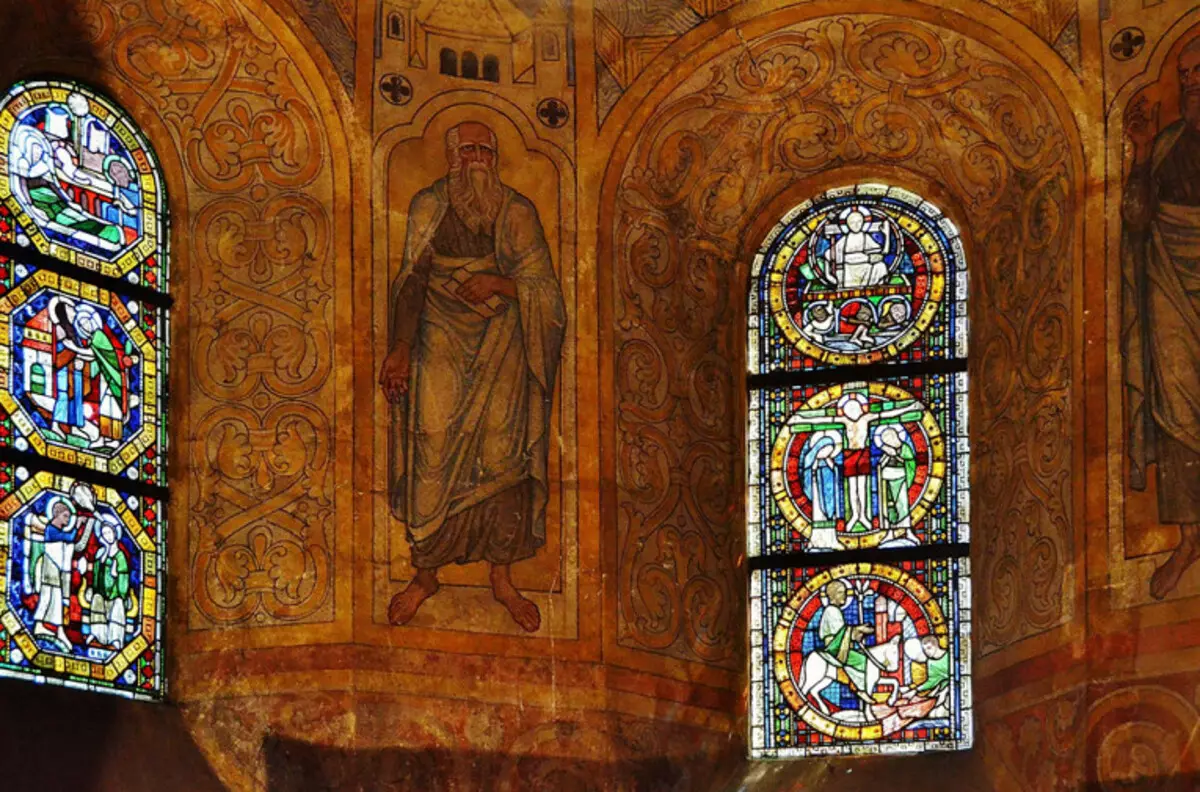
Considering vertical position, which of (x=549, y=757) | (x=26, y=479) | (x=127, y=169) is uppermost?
(x=127, y=169)

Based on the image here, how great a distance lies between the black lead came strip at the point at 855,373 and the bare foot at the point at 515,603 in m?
1.72

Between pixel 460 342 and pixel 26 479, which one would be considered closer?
pixel 26 479

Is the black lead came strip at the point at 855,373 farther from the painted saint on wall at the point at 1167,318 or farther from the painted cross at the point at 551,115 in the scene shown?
the painted cross at the point at 551,115

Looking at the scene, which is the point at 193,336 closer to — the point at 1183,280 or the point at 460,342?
the point at 460,342

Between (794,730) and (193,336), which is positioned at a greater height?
(193,336)

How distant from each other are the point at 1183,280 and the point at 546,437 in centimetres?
322

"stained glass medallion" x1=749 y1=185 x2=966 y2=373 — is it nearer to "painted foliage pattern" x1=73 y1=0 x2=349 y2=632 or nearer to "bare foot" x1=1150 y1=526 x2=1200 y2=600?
"bare foot" x1=1150 y1=526 x2=1200 y2=600

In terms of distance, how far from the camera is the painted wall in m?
16.4

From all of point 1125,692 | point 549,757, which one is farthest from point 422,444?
point 1125,692

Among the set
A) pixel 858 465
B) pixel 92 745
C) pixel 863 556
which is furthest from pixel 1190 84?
pixel 92 745

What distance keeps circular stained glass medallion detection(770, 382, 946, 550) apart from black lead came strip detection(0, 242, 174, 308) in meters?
3.23

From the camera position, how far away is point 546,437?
55.9 feet

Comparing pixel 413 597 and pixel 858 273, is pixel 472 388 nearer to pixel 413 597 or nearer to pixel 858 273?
pixel 413 597

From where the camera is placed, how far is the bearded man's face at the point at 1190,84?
16.6 metres
